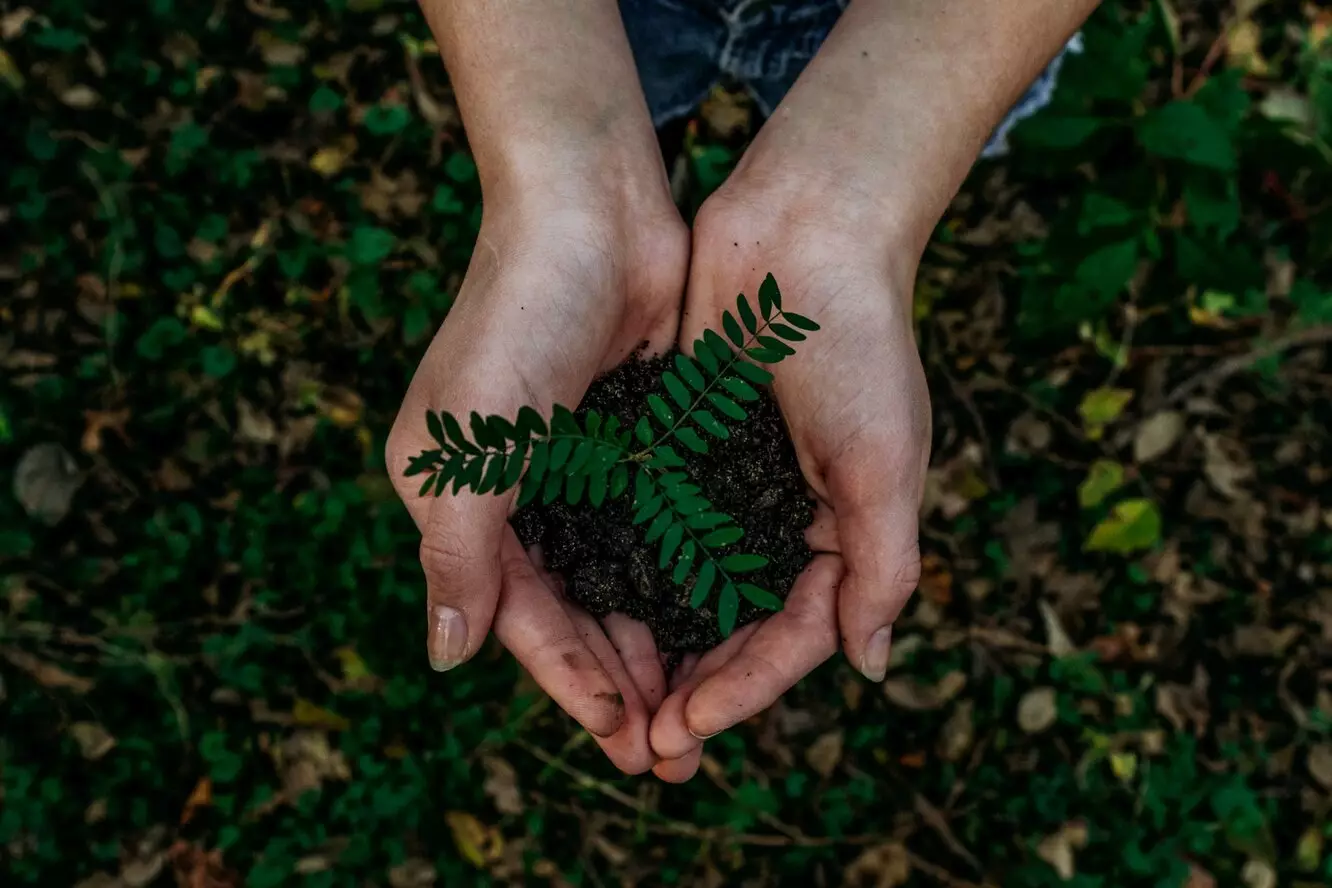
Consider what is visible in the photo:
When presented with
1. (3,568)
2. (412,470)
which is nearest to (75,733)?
(3,568)

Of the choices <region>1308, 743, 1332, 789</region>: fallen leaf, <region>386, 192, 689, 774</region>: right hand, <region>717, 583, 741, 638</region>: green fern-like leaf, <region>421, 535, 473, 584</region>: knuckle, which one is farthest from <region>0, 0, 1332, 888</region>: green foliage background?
<region>717, 583, 741, 638</region>: green fern-like leaf

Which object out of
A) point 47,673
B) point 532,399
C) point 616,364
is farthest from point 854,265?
point 47,673

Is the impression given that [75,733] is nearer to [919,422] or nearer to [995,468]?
[919,422]

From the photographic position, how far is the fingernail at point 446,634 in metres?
2.44

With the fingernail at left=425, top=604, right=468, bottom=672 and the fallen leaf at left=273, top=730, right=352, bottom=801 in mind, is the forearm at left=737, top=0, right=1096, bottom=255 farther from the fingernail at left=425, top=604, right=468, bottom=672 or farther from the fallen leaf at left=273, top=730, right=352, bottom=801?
the fallen leaf at left=273, top=730, right=352, bottom=801

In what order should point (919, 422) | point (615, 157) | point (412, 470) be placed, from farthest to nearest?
1. point (615, 157)
2. point (919, 422)
3. point (412, 470)

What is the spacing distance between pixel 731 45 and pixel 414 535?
192 cm

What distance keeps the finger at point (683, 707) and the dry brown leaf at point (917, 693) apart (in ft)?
4.13

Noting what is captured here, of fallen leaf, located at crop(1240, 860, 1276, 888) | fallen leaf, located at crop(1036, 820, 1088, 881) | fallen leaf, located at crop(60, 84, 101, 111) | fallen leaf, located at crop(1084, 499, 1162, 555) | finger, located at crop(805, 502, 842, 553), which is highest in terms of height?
fallen leaf, located at crop(60, 84, 101, 111)

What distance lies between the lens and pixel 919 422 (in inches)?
102

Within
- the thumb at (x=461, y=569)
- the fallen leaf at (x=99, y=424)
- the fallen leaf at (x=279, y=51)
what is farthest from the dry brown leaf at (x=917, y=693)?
the fallen leaf at (x=279, y=51)

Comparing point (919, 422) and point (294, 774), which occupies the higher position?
point (919, 422)

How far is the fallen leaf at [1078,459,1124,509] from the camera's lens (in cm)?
382

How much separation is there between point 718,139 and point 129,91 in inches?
86.9
